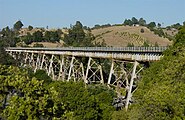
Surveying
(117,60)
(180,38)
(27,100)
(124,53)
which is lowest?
(27,100)

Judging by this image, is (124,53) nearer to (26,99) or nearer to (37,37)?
(26,99)

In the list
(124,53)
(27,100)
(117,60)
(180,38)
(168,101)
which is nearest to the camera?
(27,100)

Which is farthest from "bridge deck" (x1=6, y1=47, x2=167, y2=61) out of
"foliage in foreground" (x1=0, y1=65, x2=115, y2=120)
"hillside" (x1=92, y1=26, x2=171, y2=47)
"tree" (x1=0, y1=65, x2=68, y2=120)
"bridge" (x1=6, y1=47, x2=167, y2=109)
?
"hillside" (x1=92, y1=26, x2=171, y2=47)

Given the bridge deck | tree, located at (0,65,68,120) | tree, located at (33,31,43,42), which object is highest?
tree, located at (33,31,43,42)

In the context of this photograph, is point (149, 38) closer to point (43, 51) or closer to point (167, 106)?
point (43, 51)

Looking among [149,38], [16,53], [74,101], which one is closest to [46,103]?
[74,101]

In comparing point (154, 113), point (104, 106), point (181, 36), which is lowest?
point (104, 106)

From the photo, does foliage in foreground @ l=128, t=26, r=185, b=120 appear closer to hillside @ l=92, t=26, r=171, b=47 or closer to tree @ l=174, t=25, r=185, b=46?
tree @ l=174, t=25, r=185, b=46

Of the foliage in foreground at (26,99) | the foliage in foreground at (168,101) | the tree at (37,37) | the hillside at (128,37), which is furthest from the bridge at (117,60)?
the tree at (37,37)

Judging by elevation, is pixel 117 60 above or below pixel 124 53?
below

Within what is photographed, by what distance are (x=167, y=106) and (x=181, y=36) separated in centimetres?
1949

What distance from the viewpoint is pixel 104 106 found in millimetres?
39562

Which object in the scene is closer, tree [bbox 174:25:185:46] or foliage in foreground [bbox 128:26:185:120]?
foliage in foreground [bbox 128:26:185:120]

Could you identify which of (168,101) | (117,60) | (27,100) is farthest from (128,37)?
(27,100)
